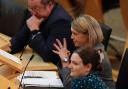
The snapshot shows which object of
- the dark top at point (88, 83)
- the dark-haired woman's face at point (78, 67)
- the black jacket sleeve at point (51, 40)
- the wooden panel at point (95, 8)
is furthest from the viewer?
the wooden panel at point (95, 8)

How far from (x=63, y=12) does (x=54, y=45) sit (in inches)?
13.3

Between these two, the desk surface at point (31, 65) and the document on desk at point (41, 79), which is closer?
the document on desk at point (41, 79)

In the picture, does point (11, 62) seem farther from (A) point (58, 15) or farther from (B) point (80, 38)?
(A) point (58, 15)

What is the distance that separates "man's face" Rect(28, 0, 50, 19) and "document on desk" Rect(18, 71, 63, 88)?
612 mm

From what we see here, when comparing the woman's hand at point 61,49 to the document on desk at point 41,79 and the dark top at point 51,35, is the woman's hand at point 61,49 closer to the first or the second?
the dark top at point 51,35

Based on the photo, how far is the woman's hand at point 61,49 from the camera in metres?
2.76

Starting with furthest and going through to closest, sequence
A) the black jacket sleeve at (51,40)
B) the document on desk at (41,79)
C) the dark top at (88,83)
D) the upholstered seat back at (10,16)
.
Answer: the upholstered seat back at (10,16) → the black jacket sleeve at (51,40) → the document on desk at (41,79) → the dark top at (88,83)

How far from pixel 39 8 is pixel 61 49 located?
0.41 m

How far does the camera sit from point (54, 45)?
2.85 m

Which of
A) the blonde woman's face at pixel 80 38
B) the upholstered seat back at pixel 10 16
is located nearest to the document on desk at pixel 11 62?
the blonde woman's face at pixel 80 38

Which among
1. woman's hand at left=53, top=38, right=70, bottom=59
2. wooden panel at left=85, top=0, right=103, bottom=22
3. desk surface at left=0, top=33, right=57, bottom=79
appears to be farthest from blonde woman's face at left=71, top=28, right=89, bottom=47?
wooden panel at left=85, top=0, right=103, bottom=22

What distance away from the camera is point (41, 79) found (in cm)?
244

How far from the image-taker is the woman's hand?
2764 millimetres

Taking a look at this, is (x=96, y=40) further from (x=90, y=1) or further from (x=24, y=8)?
(x=90, y=1)
